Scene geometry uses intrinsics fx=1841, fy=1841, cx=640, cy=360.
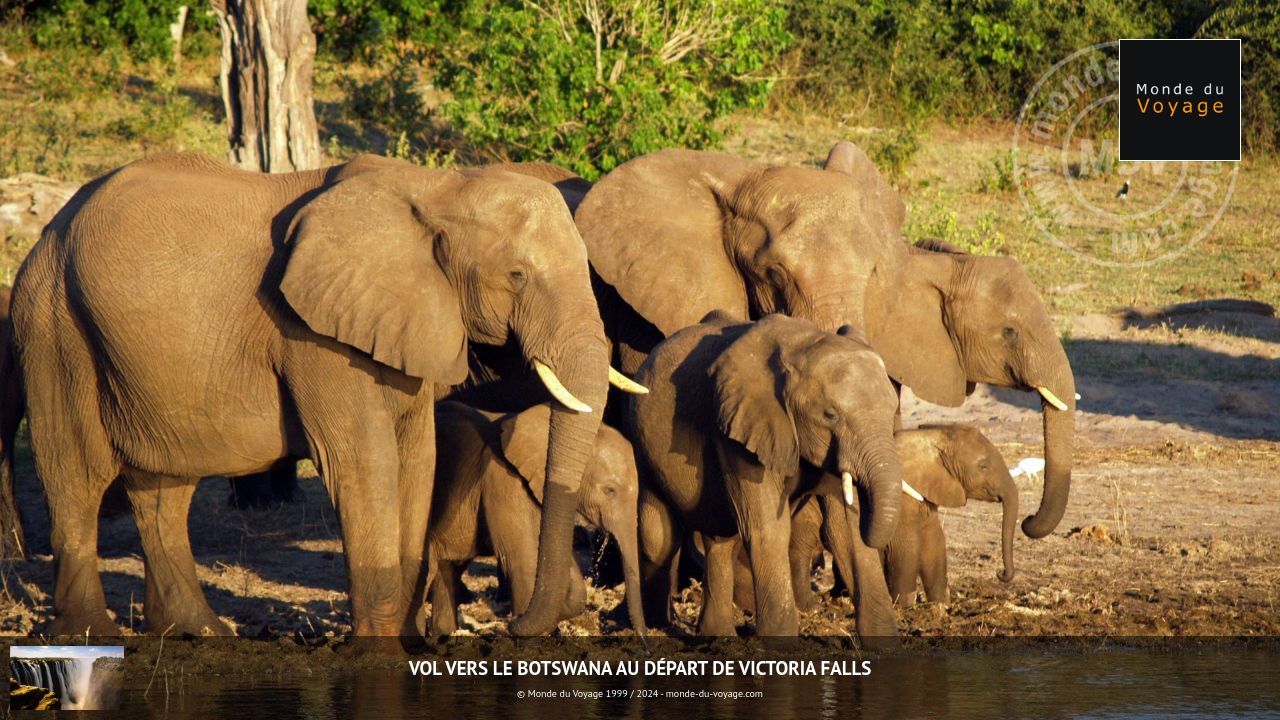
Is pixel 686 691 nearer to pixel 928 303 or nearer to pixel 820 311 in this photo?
pixel 820 311

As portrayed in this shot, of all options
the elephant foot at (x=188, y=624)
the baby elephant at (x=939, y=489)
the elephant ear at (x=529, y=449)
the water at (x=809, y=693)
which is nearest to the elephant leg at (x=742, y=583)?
the baby elephant at (x=939, y=489)

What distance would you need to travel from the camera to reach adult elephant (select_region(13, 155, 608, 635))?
771cm

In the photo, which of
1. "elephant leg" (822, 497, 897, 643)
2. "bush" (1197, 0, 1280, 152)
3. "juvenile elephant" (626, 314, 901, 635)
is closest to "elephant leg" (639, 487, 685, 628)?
"juvenile elephant" (626, 314, 901, 635)

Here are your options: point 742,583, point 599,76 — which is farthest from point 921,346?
point 599,76

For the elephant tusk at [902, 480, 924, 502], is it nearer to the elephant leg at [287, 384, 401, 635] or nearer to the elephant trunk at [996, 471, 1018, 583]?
the elephant trunk at [996, 471, 1018, 583]

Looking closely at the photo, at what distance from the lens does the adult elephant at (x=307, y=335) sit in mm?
7715

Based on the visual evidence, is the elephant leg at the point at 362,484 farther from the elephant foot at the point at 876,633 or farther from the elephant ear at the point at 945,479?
the elephant ear at the point at 945,479

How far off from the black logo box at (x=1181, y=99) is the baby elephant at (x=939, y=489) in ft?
42.0

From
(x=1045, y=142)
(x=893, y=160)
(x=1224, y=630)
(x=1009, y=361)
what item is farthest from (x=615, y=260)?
(x=1045, y=142)

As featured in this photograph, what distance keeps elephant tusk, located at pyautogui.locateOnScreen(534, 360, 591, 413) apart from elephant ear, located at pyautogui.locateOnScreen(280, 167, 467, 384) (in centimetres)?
41

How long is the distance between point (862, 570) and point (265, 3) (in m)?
8.05

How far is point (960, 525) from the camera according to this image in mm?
Result: 11281

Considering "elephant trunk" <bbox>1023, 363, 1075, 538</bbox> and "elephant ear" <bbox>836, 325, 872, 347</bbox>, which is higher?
"elephant ear" <bbox>836, 325, 872, 347</bbox>

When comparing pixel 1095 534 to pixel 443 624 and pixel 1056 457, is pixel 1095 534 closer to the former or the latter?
pixel 1056 457
